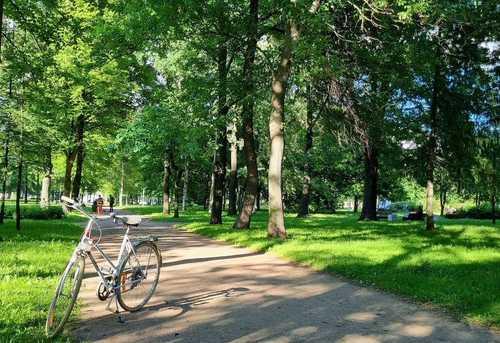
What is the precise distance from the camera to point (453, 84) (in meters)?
20.1

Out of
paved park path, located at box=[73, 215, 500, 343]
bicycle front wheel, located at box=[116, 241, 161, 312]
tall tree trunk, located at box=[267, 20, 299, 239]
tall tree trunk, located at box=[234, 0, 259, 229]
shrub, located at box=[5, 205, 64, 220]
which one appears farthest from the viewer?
shrub, located at box=[5, 205, 64, 220]

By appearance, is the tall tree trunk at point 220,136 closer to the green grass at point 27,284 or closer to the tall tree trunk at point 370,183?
the tall tree trunk at point 370,183

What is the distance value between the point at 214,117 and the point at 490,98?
11.8m

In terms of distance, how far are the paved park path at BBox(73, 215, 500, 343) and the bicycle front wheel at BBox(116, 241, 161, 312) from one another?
0.16m

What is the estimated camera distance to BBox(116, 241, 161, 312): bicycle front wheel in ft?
19.9

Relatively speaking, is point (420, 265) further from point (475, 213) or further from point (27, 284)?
point (475, 213)

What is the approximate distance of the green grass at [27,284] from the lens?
523 centimetres

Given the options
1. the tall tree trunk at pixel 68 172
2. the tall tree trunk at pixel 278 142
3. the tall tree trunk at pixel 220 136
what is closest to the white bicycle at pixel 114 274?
the tall tree trunk at pixel 278 142

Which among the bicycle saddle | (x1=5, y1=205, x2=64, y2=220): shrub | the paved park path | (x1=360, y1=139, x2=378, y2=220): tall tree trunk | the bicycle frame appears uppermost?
(x1=360, y1=139, x2=378, y2=220): tall tree trunk

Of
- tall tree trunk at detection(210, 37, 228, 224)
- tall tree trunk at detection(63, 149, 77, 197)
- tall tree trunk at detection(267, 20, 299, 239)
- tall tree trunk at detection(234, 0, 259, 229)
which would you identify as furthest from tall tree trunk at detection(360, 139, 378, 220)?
tall tree trunk at detection(63, 149, 77, 197)

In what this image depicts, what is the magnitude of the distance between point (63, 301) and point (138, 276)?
4.36 feet

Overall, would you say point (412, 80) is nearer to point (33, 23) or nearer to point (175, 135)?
point (175, 135)

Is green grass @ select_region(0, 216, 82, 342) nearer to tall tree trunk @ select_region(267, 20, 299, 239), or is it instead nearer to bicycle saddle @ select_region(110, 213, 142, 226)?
bicycle saddle @ select_region(110, 213, 142, 226)

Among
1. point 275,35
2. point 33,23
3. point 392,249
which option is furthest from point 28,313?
point 275,35
